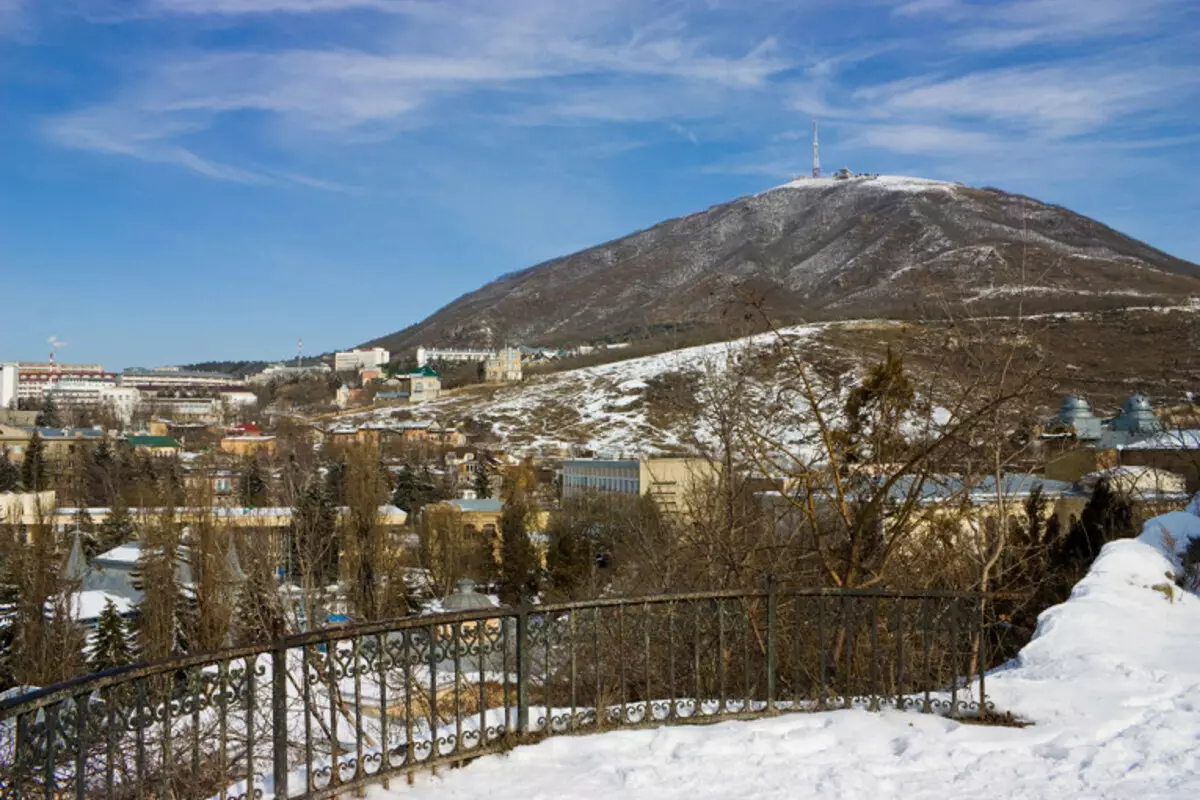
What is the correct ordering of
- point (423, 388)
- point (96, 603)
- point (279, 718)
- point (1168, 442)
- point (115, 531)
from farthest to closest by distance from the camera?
point (423, 388)
point (115, 531)
point (96, 603)
point (1168, 442)
point (279, 718)

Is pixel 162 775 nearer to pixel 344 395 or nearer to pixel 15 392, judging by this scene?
pixel 344 395

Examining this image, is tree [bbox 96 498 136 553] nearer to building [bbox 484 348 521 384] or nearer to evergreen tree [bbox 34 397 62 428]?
building [bbox 484 348 521 384]

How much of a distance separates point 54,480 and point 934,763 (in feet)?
213

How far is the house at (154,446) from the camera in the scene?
69.6m

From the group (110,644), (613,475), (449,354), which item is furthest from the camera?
(449,354)

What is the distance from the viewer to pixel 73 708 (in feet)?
12.9

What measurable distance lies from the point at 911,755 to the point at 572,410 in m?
90.7

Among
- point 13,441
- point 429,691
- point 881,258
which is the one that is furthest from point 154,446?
point 881,258

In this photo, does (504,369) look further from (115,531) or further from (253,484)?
(115,531)

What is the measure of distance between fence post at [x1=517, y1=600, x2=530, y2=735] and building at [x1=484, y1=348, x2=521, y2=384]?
370 ft

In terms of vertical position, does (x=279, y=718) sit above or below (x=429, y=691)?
above

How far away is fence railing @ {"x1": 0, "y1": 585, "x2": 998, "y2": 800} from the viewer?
13.2 ft

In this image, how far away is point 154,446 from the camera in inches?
2918

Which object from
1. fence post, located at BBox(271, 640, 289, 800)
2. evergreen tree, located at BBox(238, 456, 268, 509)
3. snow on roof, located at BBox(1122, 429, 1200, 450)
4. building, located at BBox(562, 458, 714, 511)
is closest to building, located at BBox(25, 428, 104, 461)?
evergreen tree, located at BBox(238, 456, 268, 509)
